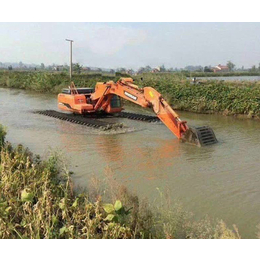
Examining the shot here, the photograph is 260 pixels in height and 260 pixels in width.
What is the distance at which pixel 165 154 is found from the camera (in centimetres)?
944

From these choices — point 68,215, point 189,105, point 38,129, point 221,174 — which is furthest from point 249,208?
point 189,105

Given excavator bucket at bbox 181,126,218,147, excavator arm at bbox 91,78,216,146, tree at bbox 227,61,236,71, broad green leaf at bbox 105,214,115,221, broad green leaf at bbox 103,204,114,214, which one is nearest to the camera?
broad green leaf at bbox 105,214,115,221

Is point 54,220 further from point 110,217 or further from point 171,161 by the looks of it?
point 171,161

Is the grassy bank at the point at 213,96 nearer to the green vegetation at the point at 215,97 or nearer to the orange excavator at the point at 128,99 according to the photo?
the green vegetation at the point at 215,97

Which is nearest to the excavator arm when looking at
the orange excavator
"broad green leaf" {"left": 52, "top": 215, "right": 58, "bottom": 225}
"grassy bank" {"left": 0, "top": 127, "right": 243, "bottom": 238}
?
the orange excavator

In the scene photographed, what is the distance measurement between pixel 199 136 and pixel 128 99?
3.22 metres

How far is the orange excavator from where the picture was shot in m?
10.4

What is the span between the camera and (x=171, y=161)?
347 inches

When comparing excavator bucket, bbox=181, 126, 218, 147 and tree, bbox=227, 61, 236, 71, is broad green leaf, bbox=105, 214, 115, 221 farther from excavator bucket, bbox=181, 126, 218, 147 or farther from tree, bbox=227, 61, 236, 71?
tree, bbox=227, 61, 236, 71

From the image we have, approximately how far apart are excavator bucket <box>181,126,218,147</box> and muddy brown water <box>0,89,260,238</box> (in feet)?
0.92

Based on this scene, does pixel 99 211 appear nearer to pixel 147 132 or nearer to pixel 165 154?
pixel 165 154

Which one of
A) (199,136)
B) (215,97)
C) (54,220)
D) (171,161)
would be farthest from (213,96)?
(54,220)

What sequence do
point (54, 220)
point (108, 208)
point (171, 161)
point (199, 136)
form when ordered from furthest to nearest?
point (199, 136) → point (171, 161) → point (108, 208) → point (54, 220)

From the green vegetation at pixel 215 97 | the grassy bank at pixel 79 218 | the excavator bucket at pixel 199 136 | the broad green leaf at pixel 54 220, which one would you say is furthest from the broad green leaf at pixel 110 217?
the green vegetation at pixel 215 97
